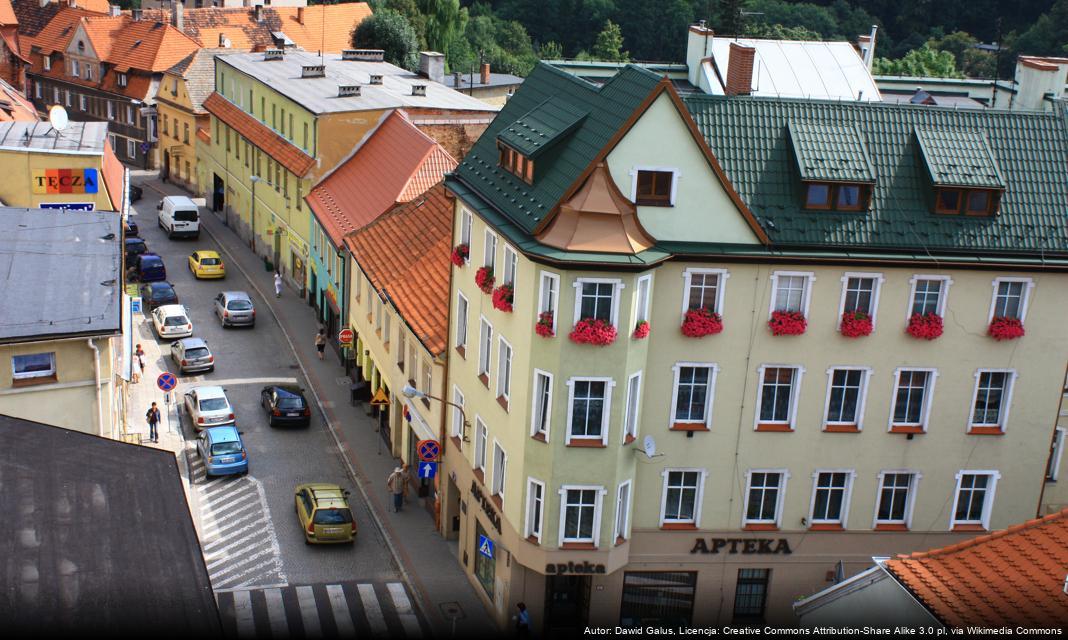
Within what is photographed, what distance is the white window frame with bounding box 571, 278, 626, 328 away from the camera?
34.4 meters

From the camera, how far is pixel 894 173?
124 feet

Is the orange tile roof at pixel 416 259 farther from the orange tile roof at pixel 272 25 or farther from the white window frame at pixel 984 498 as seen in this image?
the orange tile roof at pixel 272 25

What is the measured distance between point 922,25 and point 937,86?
86516 millimetres

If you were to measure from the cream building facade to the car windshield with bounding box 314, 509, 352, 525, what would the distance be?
20.3 ft

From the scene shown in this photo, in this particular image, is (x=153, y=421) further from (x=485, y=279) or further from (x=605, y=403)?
(x=605, y=403)

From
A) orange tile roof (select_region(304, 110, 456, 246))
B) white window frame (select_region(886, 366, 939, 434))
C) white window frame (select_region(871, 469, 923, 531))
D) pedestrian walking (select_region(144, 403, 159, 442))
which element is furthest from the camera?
orange tile roof (select_region(304, 110, 456, 246))

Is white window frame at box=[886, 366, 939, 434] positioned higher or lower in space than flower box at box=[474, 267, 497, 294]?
lower

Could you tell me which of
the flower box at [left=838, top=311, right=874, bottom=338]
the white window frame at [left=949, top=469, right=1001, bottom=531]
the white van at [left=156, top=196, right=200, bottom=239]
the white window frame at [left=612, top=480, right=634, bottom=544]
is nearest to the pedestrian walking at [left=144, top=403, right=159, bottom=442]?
the white window frame at [left=612, top=480, right=634, bottom=544]

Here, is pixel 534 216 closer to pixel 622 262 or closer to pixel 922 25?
pixel 622 262

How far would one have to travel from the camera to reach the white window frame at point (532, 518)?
36.6 metres

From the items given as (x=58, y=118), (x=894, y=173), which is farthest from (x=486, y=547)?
(x=58, y=118)

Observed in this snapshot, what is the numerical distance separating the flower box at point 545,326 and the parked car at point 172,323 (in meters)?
34.9

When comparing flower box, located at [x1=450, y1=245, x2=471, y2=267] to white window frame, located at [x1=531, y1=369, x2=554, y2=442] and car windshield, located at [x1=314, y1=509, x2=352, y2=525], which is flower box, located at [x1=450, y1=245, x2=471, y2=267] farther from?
car windshield, located at [x1=314, y1=509, x2=352, y2=525]

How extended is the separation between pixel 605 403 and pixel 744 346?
15.2 ft
